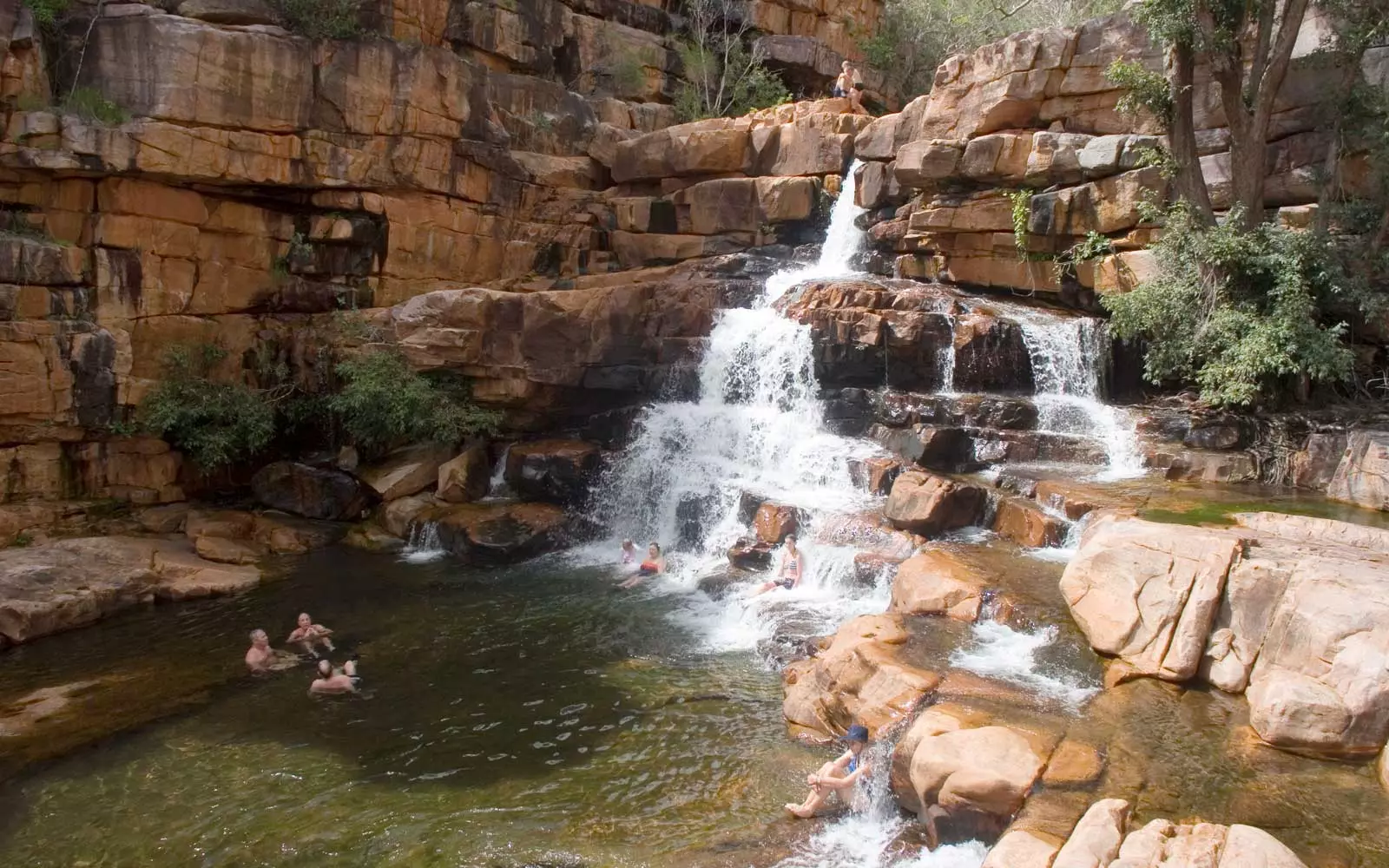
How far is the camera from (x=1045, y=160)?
16594mm

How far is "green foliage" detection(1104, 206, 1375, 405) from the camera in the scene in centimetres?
1347

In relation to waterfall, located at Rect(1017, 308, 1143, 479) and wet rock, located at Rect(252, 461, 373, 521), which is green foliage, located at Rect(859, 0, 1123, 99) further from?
wet rock, located at Rect(252, 461, 373, 521)

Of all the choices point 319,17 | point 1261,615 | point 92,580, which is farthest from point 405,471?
point 1261,615

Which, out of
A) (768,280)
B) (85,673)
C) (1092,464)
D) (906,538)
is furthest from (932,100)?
(85,673)

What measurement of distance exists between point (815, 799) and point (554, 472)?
9.40 metres

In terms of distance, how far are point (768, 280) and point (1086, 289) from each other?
5878mm

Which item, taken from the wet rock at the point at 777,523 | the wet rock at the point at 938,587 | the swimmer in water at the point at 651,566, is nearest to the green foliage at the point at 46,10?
the swimmer in water at the point at 651,566

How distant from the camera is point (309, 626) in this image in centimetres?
1139

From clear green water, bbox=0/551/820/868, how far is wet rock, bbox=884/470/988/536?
308cm

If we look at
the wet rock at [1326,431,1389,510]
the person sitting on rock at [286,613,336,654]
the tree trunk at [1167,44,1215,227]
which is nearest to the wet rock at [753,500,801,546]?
the person sitting on rock at [286,613,336,654]

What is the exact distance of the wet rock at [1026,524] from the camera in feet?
37.1

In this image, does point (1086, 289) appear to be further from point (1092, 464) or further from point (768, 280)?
point (768, 280)

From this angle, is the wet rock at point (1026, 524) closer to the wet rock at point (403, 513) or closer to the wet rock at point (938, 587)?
the wet rock at point (938, 587)

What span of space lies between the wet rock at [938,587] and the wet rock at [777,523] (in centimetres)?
235
